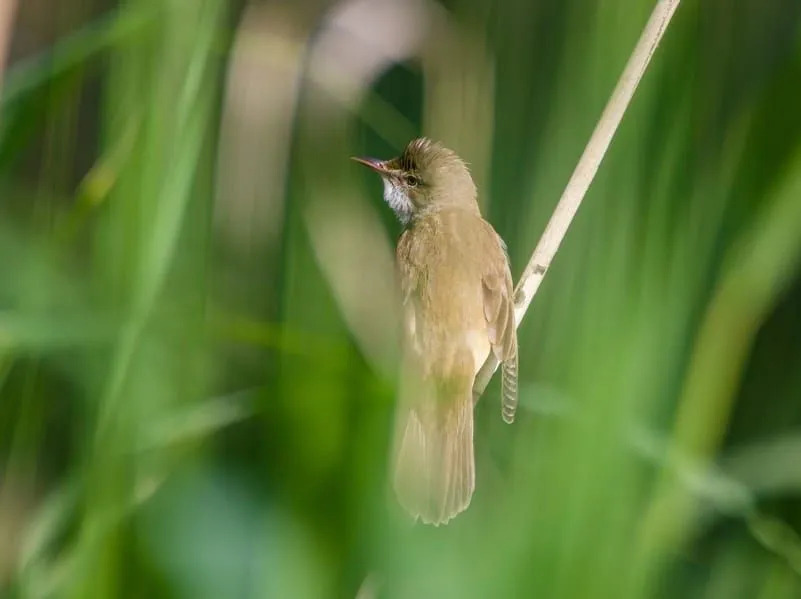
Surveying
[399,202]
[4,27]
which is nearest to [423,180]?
[399,202]

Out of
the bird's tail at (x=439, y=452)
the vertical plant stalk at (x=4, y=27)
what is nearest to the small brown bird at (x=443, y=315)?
the bird's tail at (x=439, y=452)

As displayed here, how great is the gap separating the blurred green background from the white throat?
0.5 inches

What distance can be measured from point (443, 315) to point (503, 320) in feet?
0.20

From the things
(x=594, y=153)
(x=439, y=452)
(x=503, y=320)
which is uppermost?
(x=594, y=153)

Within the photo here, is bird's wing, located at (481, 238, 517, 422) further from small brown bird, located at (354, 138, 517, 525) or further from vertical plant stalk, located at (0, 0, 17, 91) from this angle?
vertical plant stalk, located at (0, 0, 17, 91)

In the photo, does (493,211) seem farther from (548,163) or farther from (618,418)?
(618,418)

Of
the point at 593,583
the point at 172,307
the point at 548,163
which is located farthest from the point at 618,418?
the point at 172,307

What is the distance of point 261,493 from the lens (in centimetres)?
72

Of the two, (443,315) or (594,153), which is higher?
(594,153)

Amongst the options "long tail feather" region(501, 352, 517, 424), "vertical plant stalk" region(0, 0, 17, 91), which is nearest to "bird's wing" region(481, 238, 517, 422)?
"long tail feather" region(501, 352, 517, 424)

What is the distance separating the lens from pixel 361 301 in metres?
0.76

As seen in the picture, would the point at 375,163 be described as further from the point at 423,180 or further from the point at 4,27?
the point at 4,27

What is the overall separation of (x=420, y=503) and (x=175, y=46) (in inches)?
14.6

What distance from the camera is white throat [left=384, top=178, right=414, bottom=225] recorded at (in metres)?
0.84
